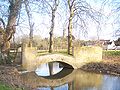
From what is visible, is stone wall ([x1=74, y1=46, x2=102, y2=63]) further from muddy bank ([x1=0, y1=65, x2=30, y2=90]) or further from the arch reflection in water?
muddy bank ([x1=0, y1=65, x2=30, y2=90])

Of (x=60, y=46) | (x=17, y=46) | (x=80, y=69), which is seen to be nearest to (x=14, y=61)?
(x=17, y=46)

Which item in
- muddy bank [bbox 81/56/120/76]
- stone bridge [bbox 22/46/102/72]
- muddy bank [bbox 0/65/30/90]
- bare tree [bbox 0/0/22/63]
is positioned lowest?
muddy bank [bbox 81/56/120/76]

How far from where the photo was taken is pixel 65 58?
26266 millimetres

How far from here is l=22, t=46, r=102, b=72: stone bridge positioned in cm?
2316

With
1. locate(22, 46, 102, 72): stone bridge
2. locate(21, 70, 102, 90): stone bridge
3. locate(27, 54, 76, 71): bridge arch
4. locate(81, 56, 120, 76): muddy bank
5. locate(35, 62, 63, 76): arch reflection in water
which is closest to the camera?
locate(21, 70, 102, 90): stone bridge

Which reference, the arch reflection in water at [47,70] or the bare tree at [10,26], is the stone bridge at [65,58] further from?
the bare tree at [10,26]

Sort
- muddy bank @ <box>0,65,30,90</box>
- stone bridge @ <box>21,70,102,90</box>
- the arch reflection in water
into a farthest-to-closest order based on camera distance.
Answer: the arch reflection in water
stone bridge @ <box>21,70,102,90</box>
muddy bank @ <box>0,65,30,90</box>

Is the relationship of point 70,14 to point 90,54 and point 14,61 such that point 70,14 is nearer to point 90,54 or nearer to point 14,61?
A: point 90,54

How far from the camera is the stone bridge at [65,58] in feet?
76.0

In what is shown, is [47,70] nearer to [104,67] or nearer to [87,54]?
[87,54]

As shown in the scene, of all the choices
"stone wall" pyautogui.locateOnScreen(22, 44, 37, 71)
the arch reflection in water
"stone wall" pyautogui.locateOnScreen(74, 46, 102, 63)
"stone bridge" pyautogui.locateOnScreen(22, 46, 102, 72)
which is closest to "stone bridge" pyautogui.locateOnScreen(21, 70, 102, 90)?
"stone wall" pyautogui.locateOnScreen(22, 44, 37, 71)

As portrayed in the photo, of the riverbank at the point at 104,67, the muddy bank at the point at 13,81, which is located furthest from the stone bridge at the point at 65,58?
the muddy bank at the point at 13,81

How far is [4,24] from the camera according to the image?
19516mm

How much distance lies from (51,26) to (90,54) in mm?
5547
